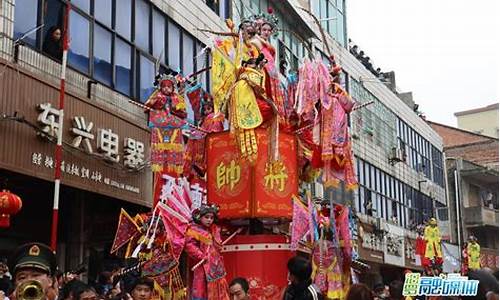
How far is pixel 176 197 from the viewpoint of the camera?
8727mm

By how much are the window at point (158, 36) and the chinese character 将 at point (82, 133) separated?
129 inches

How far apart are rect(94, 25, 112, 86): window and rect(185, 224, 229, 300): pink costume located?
180 inches

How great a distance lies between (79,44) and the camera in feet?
36.8

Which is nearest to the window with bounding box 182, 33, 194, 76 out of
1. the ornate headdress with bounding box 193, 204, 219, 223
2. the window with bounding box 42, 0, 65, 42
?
the window with bounding box 42, 0, 65, 42

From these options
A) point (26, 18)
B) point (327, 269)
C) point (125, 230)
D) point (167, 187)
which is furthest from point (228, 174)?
point (26, 18)

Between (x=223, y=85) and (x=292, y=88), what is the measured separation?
1.11 meters

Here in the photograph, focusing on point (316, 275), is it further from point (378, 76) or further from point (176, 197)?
point (378, 76)

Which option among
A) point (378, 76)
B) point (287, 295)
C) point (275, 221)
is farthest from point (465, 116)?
point (287, 295)

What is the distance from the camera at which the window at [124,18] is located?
1246 centimetres

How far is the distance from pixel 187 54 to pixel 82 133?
4.75 m

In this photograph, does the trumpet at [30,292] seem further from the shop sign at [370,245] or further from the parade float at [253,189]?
the shop sign at [370,245]

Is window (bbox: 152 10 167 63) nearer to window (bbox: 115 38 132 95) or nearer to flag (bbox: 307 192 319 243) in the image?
window (bbox: 115 38 132 95)

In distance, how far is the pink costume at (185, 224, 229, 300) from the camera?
8.08m

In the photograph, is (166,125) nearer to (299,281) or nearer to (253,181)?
(253,181)
